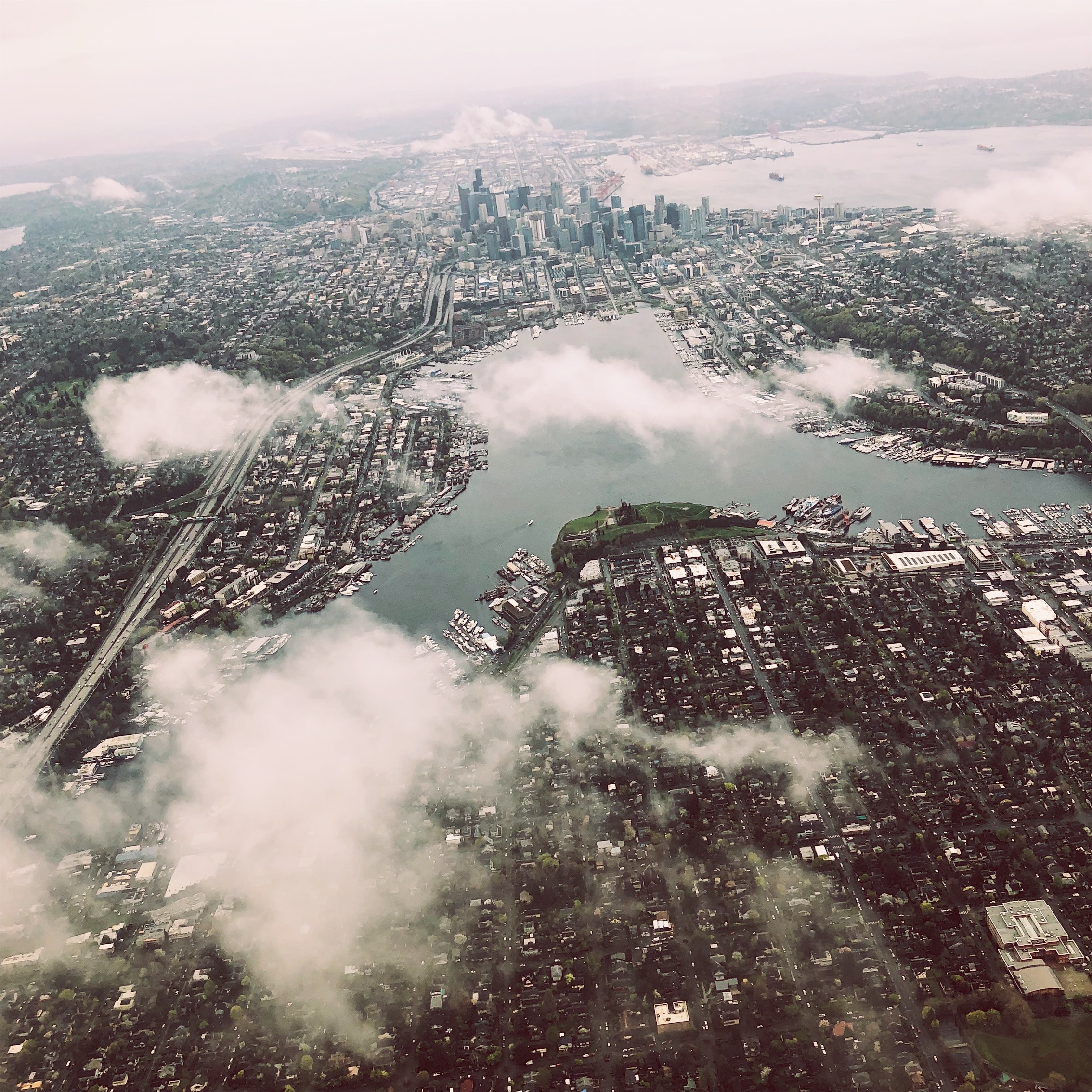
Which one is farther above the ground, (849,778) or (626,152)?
(626,152)

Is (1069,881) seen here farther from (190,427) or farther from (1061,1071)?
(190,427)

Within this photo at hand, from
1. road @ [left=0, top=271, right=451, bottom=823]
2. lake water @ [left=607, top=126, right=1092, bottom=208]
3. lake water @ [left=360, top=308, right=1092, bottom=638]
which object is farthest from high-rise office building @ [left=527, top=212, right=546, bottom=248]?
lake water @ [left=360, top=308, right=1092, bottom=638]

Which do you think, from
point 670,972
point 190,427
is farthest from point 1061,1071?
point 190,427

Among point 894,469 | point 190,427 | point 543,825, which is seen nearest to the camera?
point 543,825

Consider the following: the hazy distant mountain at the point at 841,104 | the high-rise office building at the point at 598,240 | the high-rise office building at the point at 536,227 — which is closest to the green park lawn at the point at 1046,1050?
the high-rise office building at the point at 598,240

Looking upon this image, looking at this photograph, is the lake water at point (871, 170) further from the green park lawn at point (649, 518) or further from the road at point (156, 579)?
the green park lawn at point (649, 518)

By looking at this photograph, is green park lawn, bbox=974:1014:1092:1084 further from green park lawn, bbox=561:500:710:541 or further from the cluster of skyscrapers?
the cluster of skyscrapers

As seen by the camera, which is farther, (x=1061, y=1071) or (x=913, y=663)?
(x=913, y=663)

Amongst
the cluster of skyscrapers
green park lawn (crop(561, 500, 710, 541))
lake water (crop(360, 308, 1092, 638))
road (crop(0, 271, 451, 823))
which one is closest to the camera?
road (crop(0, 271, 451, 823))
